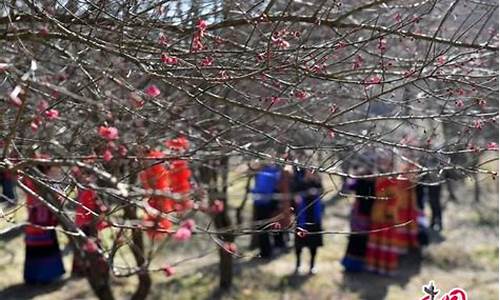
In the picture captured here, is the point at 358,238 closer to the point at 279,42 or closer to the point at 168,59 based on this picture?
the point at 279,42

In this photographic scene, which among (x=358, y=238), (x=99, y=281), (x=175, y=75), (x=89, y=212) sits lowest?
(x=99, y=281)

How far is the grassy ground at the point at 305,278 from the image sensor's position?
812 centimetres

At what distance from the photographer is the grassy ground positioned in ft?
A: 26.6

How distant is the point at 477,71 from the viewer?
4.06 m

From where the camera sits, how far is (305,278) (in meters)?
8.71

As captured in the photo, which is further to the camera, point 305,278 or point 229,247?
point 305,278

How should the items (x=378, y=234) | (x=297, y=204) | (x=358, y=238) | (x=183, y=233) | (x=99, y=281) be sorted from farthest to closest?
(x=358, y=238)
(x=378, y=234)
(x=297, y=204)
(x=99, y=281)
(x=183, y=233)

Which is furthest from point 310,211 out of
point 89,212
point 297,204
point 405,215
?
point 89,212

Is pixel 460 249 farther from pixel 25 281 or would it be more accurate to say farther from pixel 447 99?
pixel 447 99

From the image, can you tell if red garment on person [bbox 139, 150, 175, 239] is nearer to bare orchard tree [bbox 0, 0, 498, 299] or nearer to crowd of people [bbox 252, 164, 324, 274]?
bare orchard tree [bbox 0, 0, 498, 299]

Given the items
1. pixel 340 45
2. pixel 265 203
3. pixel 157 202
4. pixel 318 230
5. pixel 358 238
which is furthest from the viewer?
pixel 265 203

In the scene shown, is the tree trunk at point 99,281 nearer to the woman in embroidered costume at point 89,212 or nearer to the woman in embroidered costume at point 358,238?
the woman in embroidered costume at point 89,212

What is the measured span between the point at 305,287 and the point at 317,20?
18.9 feet

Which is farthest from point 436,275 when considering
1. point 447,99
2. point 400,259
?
point 447,99
